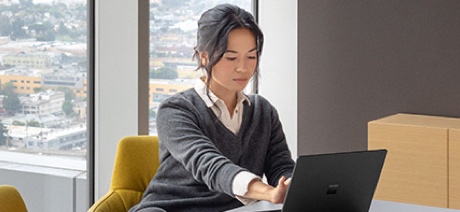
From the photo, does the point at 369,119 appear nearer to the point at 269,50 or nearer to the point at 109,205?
the point at 269,50

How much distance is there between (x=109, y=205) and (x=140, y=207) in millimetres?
240

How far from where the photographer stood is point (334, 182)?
204 cm

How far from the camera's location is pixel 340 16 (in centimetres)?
511

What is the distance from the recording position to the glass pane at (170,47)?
14.2ft

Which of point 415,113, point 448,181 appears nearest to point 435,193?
point 448,181

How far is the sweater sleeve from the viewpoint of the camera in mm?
2359

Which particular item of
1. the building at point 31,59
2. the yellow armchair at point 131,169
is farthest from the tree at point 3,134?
the yellow armchair at point 131,169

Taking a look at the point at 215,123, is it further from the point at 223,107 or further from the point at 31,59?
the point at 31,59

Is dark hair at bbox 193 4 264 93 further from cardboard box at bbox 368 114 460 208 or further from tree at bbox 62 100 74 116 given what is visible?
cardboard box at bbox 368 114 460 208

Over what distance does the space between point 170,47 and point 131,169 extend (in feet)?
5.25

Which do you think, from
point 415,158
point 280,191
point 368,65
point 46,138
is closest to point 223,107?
point 280,191

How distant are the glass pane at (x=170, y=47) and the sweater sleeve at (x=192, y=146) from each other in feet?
5.30

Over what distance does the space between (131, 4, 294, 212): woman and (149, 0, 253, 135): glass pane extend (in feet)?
5.13

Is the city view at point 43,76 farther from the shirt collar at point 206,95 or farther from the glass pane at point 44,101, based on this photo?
the shirt collar at point 206,95
